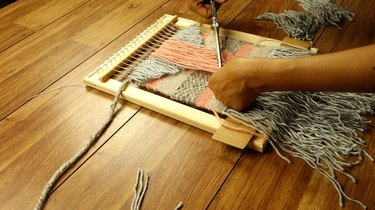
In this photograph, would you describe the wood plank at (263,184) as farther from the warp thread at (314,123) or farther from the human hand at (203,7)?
the human hand at (203,7)

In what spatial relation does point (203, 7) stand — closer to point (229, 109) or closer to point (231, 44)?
point (231, 44)

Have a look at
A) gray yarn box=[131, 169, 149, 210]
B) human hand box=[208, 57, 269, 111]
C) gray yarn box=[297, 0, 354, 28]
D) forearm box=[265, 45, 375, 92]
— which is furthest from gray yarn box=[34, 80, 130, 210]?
gray yarn box=[297, 0, 354, 28]

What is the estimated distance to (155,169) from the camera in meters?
0.71

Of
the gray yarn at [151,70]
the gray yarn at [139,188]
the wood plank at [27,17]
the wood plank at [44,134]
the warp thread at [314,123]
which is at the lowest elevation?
the wood plank at [44,134]

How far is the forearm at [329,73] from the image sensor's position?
1.83 feet

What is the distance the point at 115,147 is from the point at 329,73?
0.46 metres

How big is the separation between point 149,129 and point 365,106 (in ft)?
1.59

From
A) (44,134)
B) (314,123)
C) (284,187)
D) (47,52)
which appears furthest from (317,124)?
(47,52)

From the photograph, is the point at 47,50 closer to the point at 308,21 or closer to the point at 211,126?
the point at 211,126

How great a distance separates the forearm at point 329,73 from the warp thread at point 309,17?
0.39 m

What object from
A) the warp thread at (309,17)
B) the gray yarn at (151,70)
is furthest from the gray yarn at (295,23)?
the gray yarn at (151,70)

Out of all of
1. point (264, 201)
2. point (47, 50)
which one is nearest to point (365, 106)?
point (264, 201)

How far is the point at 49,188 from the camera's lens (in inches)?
27.0

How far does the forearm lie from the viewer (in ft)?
1.83
